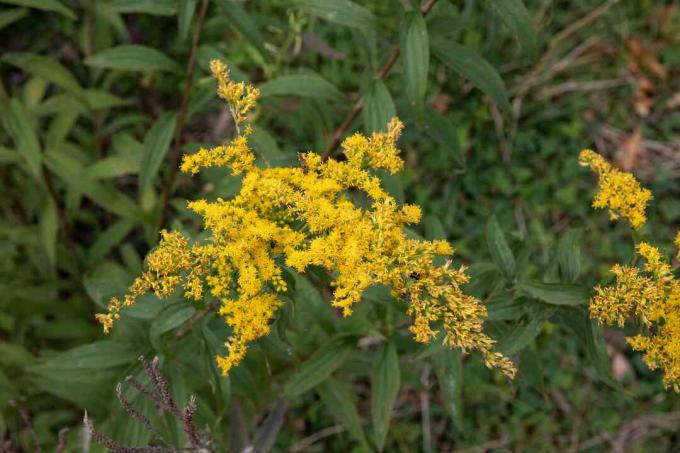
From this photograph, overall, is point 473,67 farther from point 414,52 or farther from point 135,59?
point 135,59

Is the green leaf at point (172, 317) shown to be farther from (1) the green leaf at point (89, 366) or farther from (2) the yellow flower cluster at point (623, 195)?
(2) the yellow flower cluster at point (623, 195)

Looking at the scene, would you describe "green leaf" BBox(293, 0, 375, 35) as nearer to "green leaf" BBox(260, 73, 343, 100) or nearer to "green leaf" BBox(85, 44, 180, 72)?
"green leaf" BBox(260, 73, 343, 100)

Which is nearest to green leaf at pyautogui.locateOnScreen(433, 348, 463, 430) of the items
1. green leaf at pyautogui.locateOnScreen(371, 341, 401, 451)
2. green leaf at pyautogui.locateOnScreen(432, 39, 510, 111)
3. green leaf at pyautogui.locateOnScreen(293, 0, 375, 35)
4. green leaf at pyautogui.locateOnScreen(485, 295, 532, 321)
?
green leaf at pyautogui.locateOnScreen(371, 341, 401, 451)

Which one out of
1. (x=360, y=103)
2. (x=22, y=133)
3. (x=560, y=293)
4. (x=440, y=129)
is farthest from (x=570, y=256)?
(x=22, y=133)

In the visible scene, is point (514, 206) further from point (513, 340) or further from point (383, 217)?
point (383, 217)

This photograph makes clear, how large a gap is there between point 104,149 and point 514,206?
3.65m

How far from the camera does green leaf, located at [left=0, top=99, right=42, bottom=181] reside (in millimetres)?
3967

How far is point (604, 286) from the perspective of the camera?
8.84ft

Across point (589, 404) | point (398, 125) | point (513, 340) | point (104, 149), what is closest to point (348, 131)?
point (398, 125)

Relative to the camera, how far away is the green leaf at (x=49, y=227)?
4.46 m

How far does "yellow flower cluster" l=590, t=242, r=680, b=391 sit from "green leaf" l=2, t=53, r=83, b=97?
138 inches

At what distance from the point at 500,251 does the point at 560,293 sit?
19.2 inches

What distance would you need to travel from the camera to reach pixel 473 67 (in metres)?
3.37

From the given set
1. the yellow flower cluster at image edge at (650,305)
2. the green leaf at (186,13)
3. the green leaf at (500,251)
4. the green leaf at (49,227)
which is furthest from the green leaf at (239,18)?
the yellow flower cluster at image edge at (650,305)
